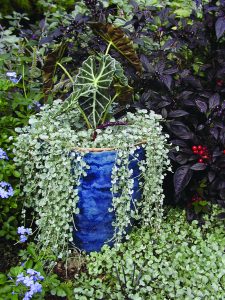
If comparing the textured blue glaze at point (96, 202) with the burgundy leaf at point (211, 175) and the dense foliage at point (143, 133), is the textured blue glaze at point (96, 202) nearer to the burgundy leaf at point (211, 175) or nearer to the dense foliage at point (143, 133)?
the dense foliage at point (143, 133)

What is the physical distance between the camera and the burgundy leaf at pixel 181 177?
113 inches

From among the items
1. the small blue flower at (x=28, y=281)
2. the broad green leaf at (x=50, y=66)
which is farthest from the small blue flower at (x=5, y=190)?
the broad green leaf at (x=50, y=66)

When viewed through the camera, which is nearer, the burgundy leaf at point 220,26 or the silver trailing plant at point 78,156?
the silver trailing plant at point 78,156

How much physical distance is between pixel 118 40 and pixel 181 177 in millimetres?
870

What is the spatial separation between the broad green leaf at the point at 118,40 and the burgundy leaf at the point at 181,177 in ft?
2.09

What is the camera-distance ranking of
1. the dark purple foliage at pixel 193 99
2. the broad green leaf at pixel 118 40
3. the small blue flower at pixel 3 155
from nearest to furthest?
the small blue flower at pixel 3 155
the broad green leaf at pixel 118 40
the dark purple foliage at pixel 193 99

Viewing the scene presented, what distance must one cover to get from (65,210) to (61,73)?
4.04 feet

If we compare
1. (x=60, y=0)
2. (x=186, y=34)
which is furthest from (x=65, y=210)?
(x=60, y=0)

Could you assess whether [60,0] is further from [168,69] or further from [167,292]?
[167,292]

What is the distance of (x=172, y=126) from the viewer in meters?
2.96

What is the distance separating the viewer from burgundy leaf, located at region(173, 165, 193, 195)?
9.45 feet

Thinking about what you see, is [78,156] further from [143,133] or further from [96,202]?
[143,133]

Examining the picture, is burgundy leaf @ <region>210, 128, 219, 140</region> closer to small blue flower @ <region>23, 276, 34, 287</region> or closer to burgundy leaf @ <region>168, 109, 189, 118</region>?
burgundy leaf @ <region>168, 109, 189, 118</region>

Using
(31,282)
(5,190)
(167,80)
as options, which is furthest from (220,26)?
(31,282)
